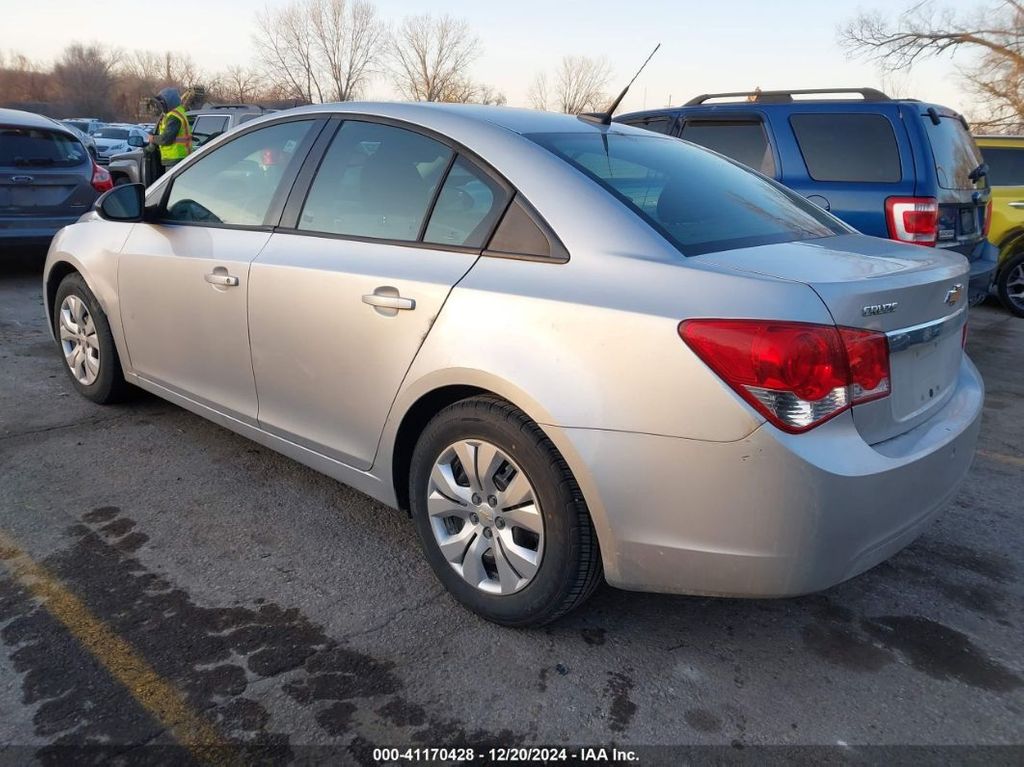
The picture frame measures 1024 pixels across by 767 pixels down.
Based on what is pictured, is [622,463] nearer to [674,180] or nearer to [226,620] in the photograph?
[674,180]

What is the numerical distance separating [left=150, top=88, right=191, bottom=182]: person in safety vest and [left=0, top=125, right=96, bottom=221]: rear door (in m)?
1.44

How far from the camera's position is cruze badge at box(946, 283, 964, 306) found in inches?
98.0

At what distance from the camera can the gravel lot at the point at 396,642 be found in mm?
2148

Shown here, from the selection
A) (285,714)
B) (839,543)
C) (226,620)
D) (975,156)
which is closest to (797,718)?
(839,543)

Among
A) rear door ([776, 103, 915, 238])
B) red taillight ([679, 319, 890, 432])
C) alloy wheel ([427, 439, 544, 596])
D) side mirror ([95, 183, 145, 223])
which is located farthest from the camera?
rear door ([776, 103, 915, 238])

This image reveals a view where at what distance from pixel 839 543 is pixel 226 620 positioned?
1851mm

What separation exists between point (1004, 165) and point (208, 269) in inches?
347

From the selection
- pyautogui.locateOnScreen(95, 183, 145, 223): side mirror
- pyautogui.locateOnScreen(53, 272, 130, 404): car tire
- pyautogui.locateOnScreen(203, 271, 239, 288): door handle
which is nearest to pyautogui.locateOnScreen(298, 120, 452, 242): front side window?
pyautogui.locateOnScreen(203, 271, 239, 288): door handle

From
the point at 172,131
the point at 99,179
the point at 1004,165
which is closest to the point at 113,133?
the point at 172,131

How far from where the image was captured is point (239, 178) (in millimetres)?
3547

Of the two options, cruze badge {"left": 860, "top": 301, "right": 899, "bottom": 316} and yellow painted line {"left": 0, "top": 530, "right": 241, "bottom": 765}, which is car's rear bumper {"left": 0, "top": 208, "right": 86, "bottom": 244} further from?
cruze badge {"left": 860, "top": 301, "right": 899, "bottom": 316}

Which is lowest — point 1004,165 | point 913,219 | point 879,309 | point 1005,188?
point 1005,188

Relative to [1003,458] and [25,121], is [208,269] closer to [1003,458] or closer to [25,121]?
[1003,458]

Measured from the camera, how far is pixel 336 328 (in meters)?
2.85
